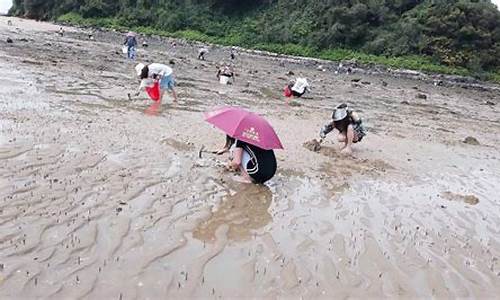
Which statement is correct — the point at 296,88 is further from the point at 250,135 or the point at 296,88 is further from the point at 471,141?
the point at 250,135

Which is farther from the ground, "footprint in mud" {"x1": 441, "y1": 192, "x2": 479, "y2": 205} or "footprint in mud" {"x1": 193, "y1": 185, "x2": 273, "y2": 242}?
"footprint in mud" {"x1": 441, "y1": 192, "x2": 479, "y2": 205}

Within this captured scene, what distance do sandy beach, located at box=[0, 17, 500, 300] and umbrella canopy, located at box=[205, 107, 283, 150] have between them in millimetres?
725

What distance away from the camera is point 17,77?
47.6 ft

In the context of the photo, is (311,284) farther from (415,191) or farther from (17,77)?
(17,77)

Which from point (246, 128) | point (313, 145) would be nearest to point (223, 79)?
point (313, 145)

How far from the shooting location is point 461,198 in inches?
324

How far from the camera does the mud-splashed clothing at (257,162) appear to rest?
7.33 meters

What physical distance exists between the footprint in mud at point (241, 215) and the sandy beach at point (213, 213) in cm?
3

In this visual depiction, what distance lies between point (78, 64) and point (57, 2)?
6258 cm

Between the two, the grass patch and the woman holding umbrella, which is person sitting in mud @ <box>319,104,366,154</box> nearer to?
the woman holding umbrella

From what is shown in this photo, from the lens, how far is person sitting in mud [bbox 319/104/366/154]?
33.7 feet

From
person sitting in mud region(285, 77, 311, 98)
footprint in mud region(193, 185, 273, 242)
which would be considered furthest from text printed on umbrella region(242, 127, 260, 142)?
person sitting in mud region(285, 77, 311, 98)

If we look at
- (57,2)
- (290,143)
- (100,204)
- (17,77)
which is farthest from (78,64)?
(57,2)

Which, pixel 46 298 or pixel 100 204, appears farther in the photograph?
pixel 100 204
